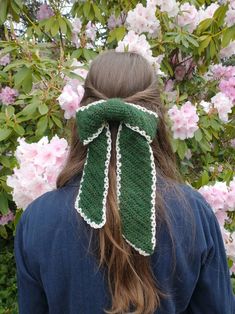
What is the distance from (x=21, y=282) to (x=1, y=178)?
37.8 inches

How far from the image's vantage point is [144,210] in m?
1.16

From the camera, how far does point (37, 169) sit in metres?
1.68

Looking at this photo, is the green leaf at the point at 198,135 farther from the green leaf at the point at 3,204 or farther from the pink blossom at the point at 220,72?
the green leaf at the point at 3,204

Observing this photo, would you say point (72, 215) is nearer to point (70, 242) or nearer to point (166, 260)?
point (70, 242)

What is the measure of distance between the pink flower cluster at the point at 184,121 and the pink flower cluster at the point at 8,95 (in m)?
0.85

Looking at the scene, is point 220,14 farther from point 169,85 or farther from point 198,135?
point 198,135

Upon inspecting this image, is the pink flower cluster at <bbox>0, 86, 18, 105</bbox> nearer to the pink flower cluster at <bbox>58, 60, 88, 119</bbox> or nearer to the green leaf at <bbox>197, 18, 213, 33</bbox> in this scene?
the pink flower cluster at <bbox>58, 60, 88, 119</bbox>

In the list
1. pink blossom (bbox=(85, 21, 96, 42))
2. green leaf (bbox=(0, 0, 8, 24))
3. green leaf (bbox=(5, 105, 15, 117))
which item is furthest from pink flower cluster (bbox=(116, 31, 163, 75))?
green leaf (bbox=(0, 0, 8, 24))

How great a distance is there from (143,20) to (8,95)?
2.66 feet

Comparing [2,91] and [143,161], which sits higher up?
[143,161]

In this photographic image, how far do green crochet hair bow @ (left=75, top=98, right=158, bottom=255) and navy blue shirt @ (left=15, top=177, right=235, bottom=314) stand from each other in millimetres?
58

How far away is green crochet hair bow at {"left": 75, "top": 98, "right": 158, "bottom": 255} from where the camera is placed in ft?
3.80

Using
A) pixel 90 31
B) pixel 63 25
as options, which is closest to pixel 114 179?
pixel 63 25

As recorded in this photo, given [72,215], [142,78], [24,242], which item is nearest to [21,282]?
[24,242]
